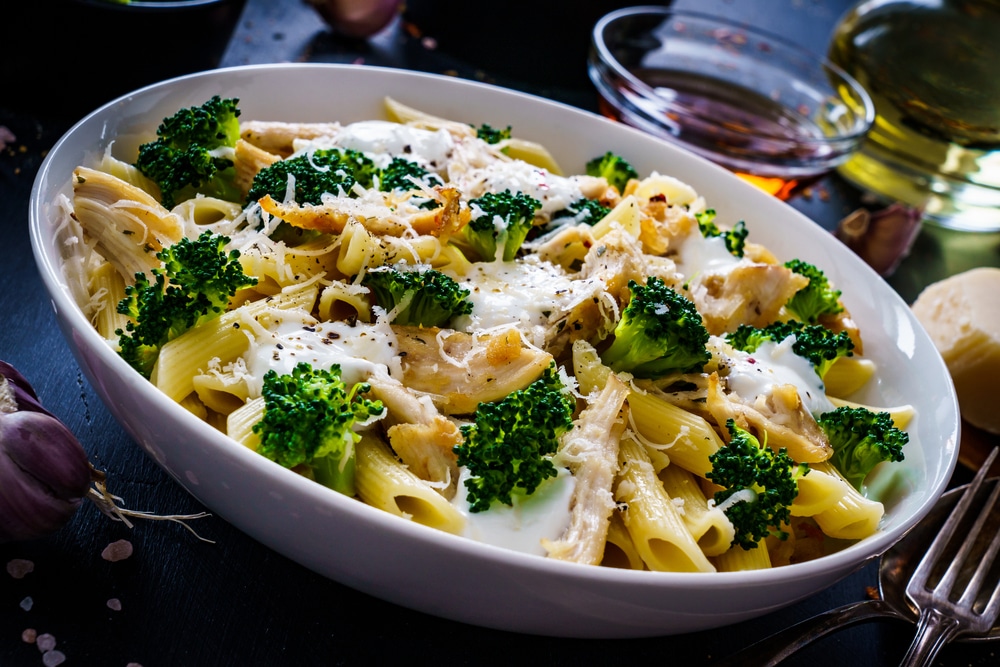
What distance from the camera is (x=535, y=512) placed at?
1.97 meters

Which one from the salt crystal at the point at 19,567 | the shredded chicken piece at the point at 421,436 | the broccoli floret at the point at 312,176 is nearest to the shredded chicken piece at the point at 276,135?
the broccoli floret at the point at 312,176

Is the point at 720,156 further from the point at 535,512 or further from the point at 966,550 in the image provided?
the point at 535,512

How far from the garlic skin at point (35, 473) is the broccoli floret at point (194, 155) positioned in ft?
2.61

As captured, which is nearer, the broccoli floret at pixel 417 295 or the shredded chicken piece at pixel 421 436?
the shredded chicken piece at pixel 421 436

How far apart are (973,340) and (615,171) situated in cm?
145

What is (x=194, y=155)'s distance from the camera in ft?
8.45

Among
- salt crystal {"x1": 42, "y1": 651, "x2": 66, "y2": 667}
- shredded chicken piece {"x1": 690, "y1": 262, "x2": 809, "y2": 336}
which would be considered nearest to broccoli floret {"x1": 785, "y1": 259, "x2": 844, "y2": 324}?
shredded chicken piece {"x1": 690, "y1": 262, "x2": 809, "y2": 336}

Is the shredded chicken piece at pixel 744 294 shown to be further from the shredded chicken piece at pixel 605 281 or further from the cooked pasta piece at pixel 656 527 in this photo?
the cooked pasta piece at pixel 656 527

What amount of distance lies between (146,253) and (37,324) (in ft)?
2.18

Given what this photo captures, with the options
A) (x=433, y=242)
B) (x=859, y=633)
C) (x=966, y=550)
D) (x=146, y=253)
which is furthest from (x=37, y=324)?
(x=966, y=550)

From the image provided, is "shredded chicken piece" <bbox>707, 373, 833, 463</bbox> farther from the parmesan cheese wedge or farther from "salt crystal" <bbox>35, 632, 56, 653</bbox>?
"salt crystal" <bbox>35, 632, 56, 653</bbox>

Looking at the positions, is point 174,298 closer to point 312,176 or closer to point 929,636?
point 312,176

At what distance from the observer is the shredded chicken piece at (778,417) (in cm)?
231

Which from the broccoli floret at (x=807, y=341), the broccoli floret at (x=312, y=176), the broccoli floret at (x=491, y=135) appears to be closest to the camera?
the broccoli floret at (x=312, y=176)
